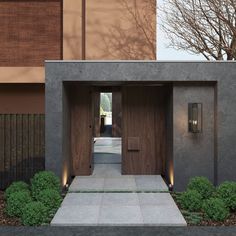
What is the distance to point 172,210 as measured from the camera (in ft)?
25.4

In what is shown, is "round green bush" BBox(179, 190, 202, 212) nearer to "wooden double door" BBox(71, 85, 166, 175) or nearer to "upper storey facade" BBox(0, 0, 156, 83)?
"wooden double door" BBox(71, 85, 166, 175)

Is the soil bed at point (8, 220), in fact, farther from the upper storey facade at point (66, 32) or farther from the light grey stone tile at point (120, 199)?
the upper storey facade at point (66, 32)

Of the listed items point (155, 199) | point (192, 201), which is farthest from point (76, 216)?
point (192, 201)

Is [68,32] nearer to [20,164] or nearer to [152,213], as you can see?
[20,164]

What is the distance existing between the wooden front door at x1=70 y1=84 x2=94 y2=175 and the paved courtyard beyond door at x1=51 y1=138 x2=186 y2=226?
1.62ft

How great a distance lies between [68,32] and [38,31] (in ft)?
4.04

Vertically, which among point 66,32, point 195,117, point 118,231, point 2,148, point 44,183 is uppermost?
point 66,32

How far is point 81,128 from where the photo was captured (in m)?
11.1

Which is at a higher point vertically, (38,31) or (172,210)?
(38,31)

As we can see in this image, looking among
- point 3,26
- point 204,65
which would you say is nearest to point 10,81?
point 3,26

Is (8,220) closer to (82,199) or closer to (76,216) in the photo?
(76,216)

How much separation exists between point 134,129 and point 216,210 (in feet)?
15.1

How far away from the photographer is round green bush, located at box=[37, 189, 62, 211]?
307 inches

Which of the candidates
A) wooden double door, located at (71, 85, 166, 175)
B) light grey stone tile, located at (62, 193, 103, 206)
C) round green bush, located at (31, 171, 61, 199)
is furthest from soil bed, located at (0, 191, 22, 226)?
wooden double door, located at (71, 85, 166, 175)
